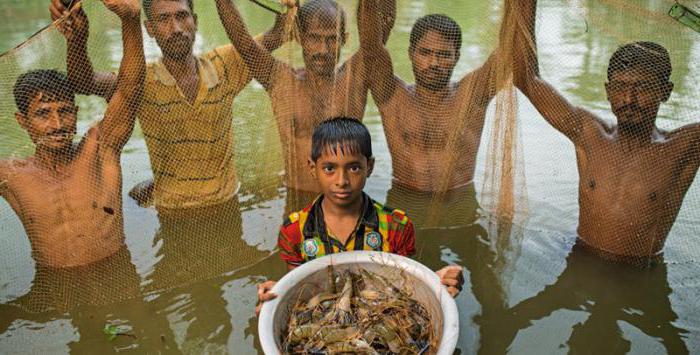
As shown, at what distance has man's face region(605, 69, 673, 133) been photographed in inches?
105

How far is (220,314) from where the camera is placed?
281cm

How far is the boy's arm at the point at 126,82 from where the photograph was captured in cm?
255

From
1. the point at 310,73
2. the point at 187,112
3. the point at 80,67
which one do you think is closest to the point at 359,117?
the point at 310,73

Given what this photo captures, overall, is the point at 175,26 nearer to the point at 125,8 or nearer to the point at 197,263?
the point at 125,8

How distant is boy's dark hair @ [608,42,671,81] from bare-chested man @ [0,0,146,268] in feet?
7.36

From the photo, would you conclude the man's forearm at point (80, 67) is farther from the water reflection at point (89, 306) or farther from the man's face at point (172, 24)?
the water reflection at point (89, 306)

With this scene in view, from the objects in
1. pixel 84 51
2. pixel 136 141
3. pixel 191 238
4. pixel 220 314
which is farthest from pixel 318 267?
pixel 136 141

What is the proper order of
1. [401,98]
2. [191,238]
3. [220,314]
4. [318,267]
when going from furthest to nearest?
[401,98] < [191,238] < [220,314] < [318,267]

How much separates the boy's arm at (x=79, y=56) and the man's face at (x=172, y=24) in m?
0.32

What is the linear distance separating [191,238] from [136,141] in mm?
1400

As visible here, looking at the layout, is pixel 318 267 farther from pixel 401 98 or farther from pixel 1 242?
pixel 1 242

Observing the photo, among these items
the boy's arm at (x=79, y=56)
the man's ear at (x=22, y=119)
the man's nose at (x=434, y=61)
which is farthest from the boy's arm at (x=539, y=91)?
the man's ear at (x=22, y=119)

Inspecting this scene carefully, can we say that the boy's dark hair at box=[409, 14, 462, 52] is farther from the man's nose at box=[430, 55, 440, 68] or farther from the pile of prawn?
the pile of prawn

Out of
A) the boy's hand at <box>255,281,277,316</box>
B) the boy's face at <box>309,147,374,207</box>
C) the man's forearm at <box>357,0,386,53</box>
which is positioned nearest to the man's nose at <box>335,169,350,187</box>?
the boy's face at <box>309,147,374,207</box>
